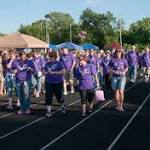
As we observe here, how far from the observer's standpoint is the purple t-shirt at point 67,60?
25.2m

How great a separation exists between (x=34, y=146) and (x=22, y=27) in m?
137

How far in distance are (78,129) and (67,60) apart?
1103cm

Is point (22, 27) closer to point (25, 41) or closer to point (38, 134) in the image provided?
point (25, 41)

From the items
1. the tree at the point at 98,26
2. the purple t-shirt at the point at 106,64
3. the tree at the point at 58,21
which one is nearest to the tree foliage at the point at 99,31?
the tree at the point at 98,26

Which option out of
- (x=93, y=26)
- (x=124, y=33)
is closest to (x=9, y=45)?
(x=124, y=33)

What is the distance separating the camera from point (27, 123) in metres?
15.9

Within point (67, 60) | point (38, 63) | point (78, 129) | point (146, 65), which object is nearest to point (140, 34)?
point (146, 65)

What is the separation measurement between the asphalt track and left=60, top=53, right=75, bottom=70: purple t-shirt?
15.6 feet

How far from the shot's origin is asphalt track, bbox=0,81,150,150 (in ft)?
40.3

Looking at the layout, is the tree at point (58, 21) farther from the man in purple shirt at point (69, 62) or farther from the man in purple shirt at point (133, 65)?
the man in purple shirt at point (69, 62)

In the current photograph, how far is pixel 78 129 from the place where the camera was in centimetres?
1448

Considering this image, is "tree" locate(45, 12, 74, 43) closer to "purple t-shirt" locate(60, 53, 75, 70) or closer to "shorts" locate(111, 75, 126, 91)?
"purple t-shirt" locate(60, 53, 75, 70)

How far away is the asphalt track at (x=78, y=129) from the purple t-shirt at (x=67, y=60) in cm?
475

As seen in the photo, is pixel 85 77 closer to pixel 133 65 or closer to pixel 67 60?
pixel 67 60
